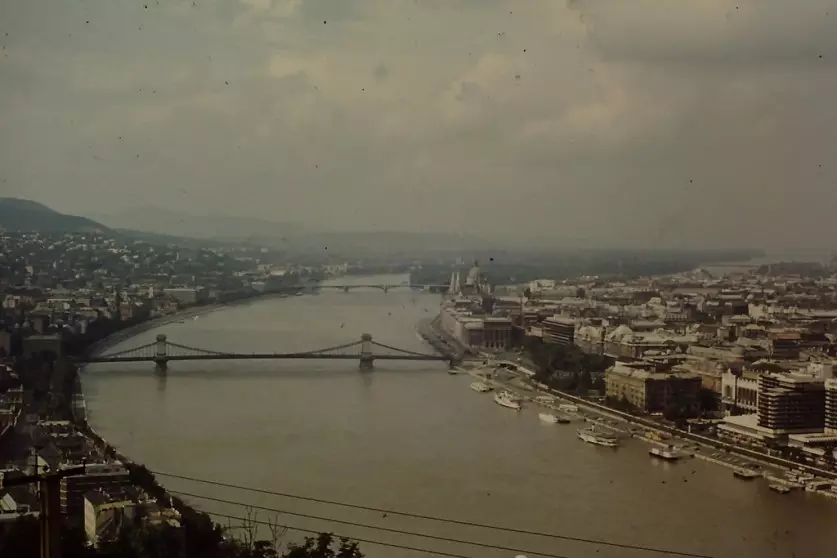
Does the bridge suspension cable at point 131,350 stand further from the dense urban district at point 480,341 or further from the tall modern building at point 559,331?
the tall modern building at point 559,331

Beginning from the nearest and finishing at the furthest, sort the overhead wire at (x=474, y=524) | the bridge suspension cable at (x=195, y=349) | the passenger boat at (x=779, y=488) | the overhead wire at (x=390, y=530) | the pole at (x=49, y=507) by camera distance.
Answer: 1. the pole at (x=49, y=507)
2. the overhead wire at (x=390, y=530)
3. the overhead wire at (x=474, y=524)
4. the passenger boat at (x=779, y=488)
5. the bridge suspension cable at (x=195, y=349)

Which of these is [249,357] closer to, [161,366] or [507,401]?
[161,366]

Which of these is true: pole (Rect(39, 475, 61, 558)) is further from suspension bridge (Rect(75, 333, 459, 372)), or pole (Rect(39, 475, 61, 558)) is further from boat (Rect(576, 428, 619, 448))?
suspension bridge (Rect(75, 333, 459, 372))

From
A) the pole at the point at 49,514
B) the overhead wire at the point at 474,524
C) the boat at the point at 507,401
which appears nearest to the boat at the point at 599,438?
the boat at the point at 507,401

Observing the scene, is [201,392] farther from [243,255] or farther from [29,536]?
[29,536]

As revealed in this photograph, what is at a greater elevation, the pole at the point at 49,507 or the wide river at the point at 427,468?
the pole at the point at 49,507

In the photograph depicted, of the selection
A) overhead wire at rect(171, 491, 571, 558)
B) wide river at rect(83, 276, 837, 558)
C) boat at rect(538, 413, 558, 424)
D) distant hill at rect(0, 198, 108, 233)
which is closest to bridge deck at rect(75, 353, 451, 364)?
wide river at rect(83, 276, 837, 558)

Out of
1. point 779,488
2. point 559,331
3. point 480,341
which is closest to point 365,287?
point 480,341
